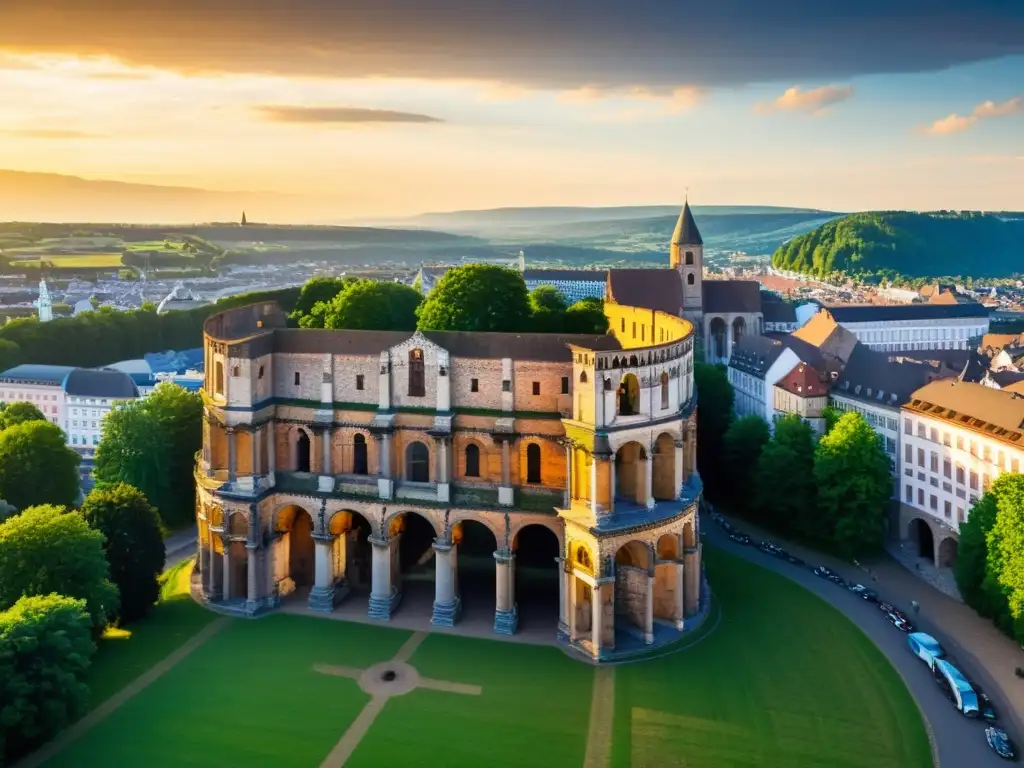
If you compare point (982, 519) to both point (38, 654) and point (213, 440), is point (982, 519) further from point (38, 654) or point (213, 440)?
point (38, 654)

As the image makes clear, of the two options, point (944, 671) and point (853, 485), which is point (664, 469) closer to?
point (944, 671)

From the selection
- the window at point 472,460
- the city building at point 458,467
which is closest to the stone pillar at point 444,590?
the city building at point 458,467

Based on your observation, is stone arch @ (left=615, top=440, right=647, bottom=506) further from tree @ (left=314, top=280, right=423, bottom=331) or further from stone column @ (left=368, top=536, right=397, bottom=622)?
tree @ (left=314, top=280, right=423, bottom=331)

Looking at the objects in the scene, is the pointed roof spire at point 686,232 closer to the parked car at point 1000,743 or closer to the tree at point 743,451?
the tree at point 743,451

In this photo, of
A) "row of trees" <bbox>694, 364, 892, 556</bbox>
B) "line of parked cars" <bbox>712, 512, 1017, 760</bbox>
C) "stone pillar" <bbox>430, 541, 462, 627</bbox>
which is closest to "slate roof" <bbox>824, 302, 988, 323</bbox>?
"row of trees" <bbox>694, 364, 892, 556</bbox>

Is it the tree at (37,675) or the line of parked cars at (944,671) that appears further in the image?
the line of parked cars at (944,671)

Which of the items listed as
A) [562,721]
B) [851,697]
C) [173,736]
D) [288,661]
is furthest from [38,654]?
[851,697]

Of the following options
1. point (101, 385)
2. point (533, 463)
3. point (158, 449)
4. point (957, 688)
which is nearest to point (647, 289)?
point (101, 385)
